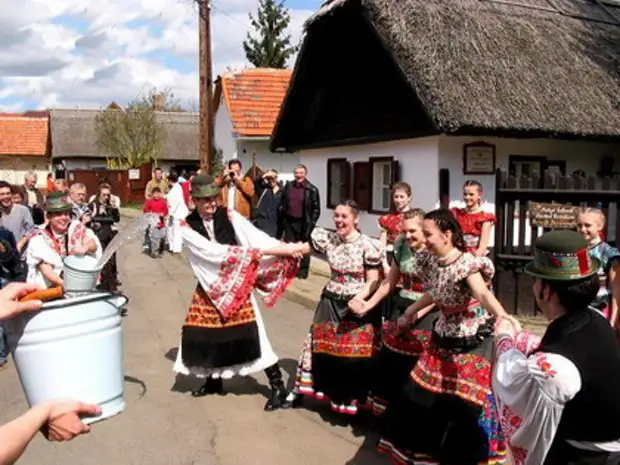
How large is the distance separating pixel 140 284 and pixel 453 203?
5.65 m

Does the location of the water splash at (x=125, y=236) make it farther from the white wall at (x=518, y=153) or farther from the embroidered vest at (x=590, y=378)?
the white wall at (x=518, y=153)

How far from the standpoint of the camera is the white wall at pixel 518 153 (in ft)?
32.4

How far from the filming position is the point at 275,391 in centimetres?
529

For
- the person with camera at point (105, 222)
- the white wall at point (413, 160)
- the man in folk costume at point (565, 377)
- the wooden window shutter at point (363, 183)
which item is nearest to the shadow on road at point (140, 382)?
the person with camera at point (105, 222)

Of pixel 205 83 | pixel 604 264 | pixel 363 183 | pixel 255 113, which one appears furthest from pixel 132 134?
pixel 604 264

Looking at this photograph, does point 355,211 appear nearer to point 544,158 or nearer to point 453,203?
point 453,203

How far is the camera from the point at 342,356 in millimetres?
4781

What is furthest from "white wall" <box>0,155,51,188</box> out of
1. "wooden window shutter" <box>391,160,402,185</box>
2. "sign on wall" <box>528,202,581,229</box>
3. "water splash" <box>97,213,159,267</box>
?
"water splash" <box>97,213,159,267</box>

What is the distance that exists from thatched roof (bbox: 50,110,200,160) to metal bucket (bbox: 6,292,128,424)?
121 ft

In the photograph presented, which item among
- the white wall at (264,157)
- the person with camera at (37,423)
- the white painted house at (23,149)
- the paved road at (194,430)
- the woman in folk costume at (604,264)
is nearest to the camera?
the person with camera at (37,423)

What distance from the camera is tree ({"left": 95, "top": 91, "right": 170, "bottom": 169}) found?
1350 inches

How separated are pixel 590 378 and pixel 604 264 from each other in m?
2.65

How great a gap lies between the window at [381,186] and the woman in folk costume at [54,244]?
7.03 meters

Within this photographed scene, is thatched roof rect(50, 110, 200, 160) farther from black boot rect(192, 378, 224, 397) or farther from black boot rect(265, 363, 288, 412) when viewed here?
black boot rect(265, 363, 288, 412)
